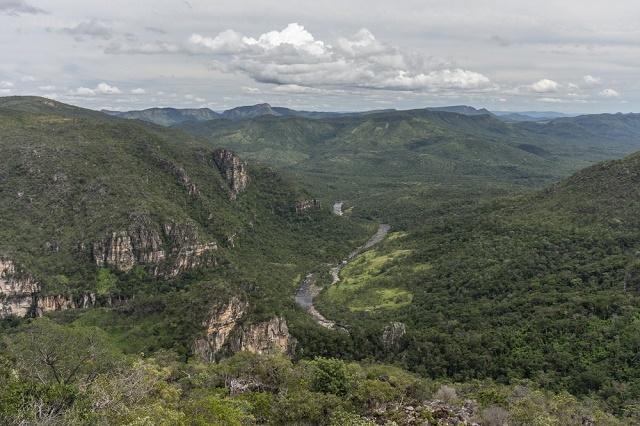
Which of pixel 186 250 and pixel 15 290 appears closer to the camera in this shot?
pixel 15 290

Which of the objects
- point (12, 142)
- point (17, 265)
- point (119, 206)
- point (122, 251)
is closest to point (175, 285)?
point (122, 251)

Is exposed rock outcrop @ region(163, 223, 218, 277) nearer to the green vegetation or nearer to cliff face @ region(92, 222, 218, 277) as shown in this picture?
cliff face @ region(92, 222, 218, 277)

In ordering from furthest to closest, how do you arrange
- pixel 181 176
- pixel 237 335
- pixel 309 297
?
pixel 181 176, pixel 309 297, pixel 237 335

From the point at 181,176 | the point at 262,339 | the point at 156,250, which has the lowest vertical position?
the point at 262,339

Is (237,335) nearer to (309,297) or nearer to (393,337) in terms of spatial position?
(393,337)

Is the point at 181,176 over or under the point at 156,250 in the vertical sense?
over

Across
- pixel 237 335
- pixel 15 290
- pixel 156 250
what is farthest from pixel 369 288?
pixel 15 290

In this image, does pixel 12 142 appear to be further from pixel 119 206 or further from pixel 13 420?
pixel 13 420

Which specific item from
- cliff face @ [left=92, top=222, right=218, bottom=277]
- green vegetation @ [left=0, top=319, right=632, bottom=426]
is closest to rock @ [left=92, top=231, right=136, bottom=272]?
cliff face @ [left=92, top=222, right=218, bottom=277]
